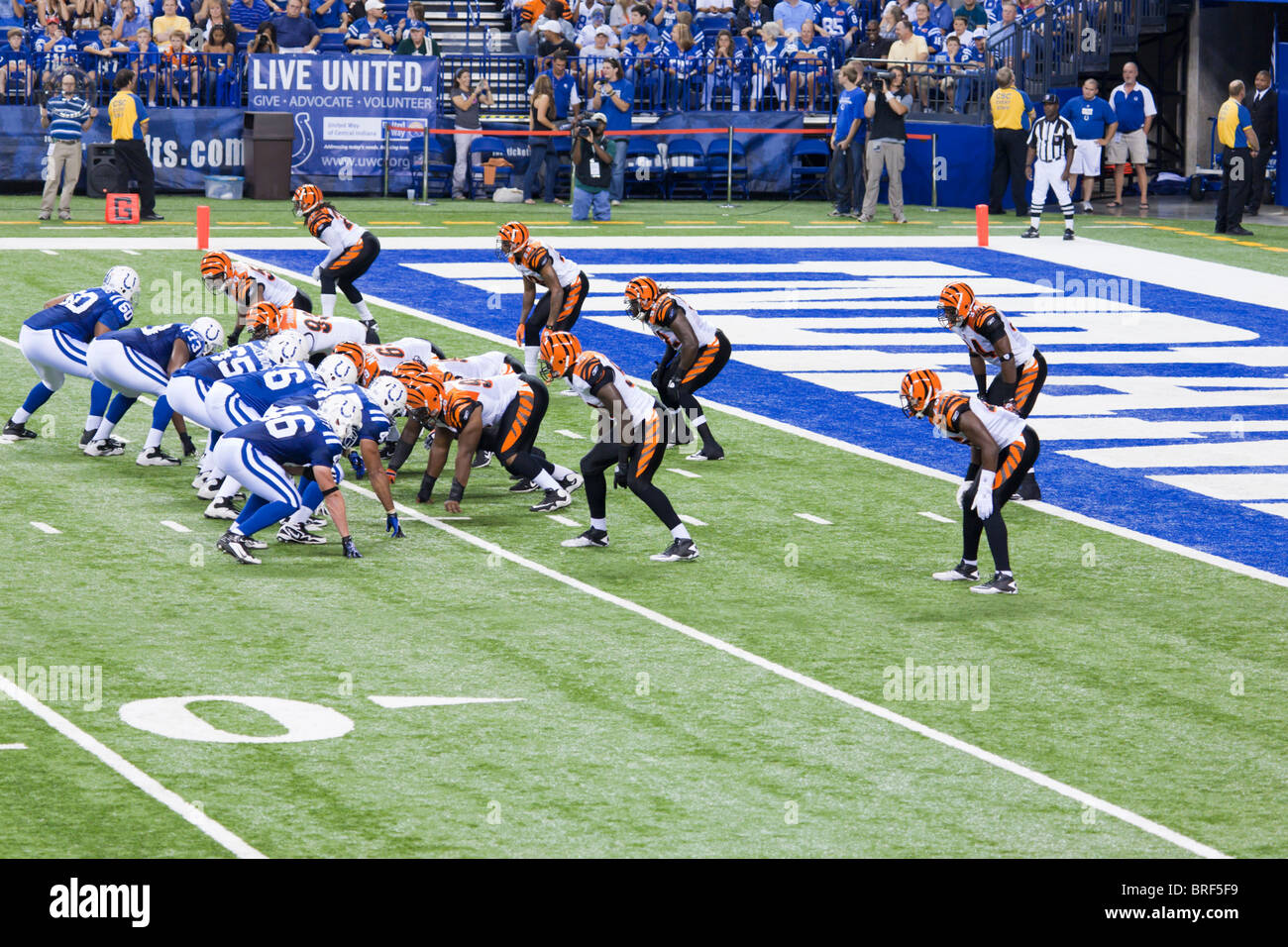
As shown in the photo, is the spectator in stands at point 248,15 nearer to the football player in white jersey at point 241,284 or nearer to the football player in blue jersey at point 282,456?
the football player in white jersey at point 241,284

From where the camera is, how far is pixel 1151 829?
918cm

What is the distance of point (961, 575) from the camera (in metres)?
→ 13.6

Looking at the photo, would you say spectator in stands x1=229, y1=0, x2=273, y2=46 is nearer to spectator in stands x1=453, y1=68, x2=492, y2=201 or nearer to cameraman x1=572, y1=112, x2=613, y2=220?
spectator in stands x1=453, y1=68, x2=492, y2=201

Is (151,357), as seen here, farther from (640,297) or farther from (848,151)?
(848,151)

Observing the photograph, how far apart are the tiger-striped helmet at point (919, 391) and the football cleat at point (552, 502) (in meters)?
3.30

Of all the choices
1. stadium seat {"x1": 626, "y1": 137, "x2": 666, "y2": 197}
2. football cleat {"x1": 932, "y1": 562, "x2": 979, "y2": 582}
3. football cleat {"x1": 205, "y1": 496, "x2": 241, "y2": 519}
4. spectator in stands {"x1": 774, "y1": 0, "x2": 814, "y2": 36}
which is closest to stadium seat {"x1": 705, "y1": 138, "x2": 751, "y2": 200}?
stadium seat {"x1": 626, "y1": 137, "x2": 666, "y2": 197}

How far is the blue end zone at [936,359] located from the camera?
1566 centimetres

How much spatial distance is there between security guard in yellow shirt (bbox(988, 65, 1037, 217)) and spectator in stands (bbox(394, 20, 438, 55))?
9.83m

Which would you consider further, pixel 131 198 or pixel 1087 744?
pixel 131 198

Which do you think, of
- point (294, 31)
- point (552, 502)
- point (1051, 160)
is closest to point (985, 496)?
point (552, 502)
